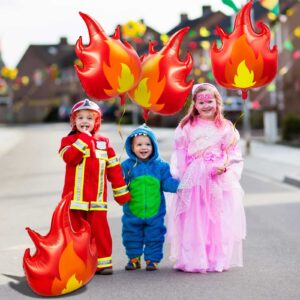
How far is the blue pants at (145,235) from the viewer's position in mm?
6637

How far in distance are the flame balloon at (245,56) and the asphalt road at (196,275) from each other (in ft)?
5.36

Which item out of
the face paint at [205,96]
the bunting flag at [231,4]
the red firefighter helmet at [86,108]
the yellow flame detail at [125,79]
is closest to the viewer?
the yellow flame detail at [125,79]

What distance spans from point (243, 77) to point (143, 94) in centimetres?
86

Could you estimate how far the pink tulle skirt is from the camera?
21.6 feet

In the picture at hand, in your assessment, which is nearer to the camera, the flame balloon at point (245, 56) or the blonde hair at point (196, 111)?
the flame balloon at point (245, 56)

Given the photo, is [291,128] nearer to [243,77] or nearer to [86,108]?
[243,77]

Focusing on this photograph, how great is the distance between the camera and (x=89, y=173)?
6453mm

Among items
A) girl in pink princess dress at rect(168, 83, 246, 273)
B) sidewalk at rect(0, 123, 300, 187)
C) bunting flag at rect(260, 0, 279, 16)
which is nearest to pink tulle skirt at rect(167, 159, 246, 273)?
girl in pink princess dress at rect(168, 83, 246, 273)

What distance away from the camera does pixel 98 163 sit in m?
6.48

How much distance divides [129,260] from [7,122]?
91933 millimetres

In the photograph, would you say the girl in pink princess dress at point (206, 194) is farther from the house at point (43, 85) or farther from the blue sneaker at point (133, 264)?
the house at point (43, 85)

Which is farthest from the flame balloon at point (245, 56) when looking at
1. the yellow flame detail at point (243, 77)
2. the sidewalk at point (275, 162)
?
the sidewalk at point (275, 162)

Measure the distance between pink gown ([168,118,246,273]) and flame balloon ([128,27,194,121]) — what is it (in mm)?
315

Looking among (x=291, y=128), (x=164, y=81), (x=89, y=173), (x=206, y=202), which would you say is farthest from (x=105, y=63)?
(x=291, y=128)
